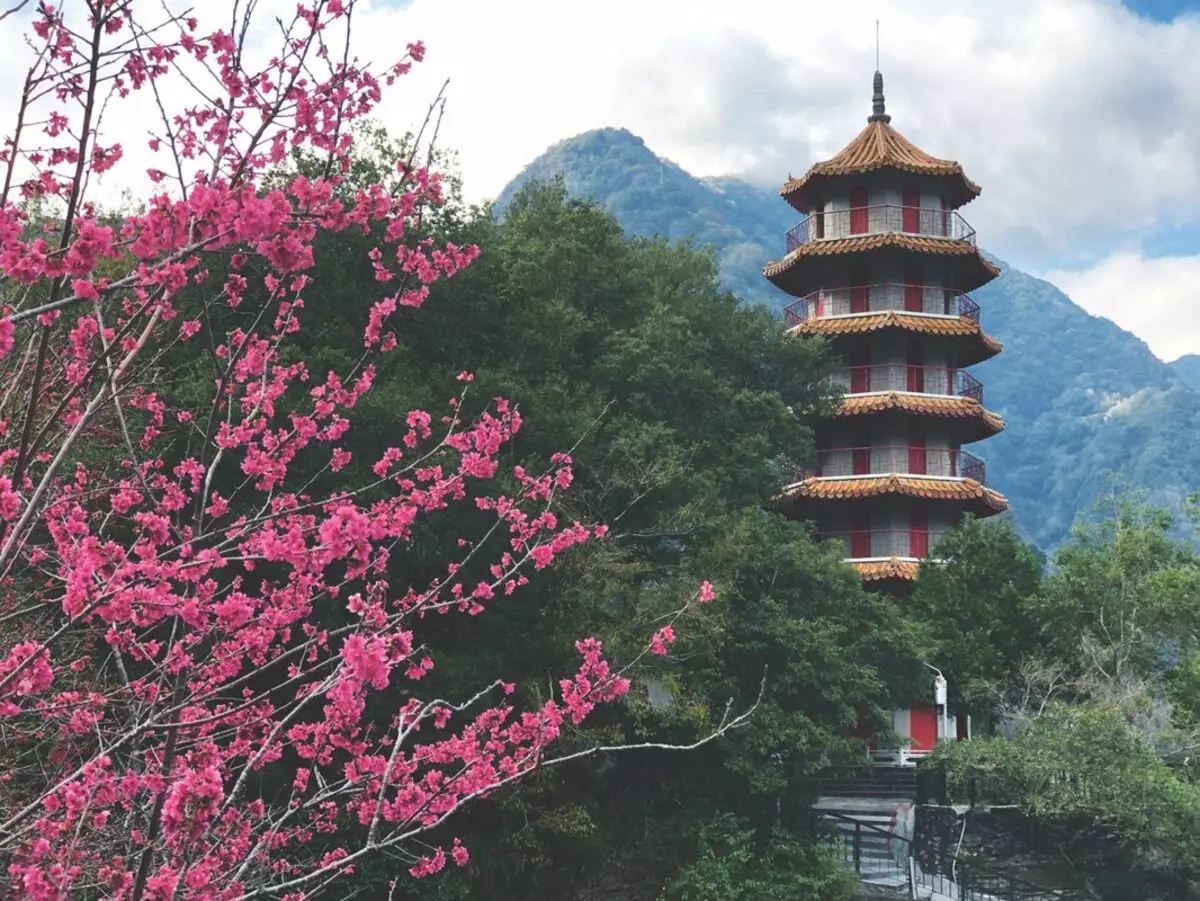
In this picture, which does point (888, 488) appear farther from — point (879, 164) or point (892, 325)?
point (879, 164)

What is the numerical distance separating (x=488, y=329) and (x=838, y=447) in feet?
45.8

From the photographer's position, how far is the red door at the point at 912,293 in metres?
29.8

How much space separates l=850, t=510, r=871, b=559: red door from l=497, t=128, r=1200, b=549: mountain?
77102 mm

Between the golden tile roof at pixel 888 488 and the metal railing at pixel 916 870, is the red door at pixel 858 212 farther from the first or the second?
the metal railing at pixel 916 870

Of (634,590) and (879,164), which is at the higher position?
(879,164)

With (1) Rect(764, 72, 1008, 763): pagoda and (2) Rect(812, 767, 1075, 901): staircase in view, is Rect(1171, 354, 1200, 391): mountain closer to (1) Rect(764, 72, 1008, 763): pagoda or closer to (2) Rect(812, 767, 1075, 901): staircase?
(1) Rect(764, 72, 1008, 763): pagoda

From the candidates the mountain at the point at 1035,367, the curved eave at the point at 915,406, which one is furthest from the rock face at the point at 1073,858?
the mountain at the point at 1035,367

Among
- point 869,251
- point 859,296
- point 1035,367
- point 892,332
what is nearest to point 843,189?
point 869,251

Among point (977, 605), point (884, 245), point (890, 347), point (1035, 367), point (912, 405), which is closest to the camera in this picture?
point (977, 605)

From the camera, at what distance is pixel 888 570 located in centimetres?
2747

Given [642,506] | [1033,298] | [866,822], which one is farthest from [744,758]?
[1033,298]

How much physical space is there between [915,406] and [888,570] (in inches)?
168

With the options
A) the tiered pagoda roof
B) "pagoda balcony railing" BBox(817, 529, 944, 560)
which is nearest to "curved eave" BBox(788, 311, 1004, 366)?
the tiered pagoda roof

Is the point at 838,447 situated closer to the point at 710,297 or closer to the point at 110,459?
the point at 710,297
